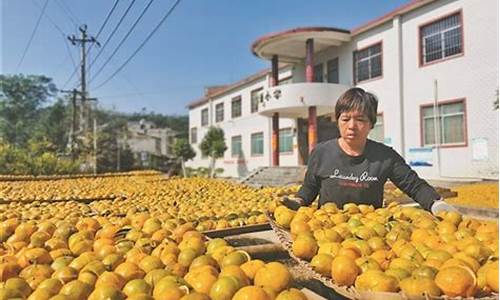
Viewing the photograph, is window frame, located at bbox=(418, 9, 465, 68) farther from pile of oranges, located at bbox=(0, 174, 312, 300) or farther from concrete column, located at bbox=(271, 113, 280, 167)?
pile of oranges, located at bbox=(0, 174, 312, 300)

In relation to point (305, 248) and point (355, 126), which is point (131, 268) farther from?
point (355, 126)

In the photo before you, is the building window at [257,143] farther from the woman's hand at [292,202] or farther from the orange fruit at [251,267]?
the orange fruit at [251,267]

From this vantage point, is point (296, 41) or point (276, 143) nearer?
point (296, 41)

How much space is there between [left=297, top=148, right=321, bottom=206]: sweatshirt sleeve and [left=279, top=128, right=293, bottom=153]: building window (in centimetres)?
1788

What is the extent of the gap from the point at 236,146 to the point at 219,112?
395 centimetres

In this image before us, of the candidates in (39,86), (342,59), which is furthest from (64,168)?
(39,86)

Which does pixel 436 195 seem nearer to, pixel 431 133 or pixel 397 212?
pixel 397 212

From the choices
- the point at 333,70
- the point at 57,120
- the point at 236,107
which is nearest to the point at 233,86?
the point at 236,107

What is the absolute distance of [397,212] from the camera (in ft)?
7.27

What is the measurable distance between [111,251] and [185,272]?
430mm

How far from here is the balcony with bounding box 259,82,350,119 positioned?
16.6 m

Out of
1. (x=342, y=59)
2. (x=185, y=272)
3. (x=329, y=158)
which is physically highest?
(x=342, y=59)

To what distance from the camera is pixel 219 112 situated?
2944 centimetres

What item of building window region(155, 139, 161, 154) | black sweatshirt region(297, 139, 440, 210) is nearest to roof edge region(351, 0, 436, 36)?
black sweatshirt region(297, 139, 440, 210)
